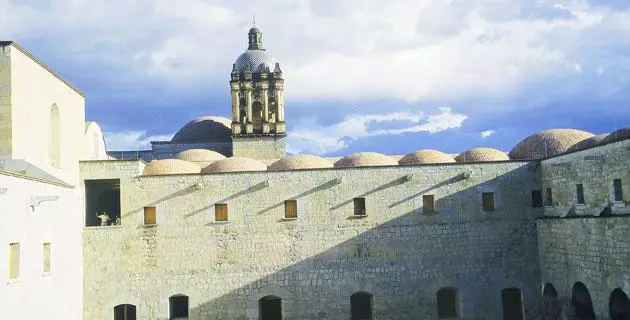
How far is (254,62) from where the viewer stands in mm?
36406

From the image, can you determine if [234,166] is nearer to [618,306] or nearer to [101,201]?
[101,201]

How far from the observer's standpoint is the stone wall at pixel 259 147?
115 ft

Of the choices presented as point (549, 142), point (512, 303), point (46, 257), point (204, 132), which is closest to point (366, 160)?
point (549, 142)

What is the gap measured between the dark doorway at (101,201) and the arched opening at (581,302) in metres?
14.6

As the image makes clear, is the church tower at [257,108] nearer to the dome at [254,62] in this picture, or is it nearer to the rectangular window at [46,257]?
the dome at [254,62]

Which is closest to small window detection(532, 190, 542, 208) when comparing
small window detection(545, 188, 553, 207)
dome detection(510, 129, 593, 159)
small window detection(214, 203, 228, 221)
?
small window detection(545, 188, 553, 207)

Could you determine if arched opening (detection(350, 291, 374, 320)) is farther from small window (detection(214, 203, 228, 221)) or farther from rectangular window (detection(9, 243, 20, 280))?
rectangular window (detection(9, 243, 20, 280))

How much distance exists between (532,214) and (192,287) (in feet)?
37.8

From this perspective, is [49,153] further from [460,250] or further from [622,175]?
[622,175]

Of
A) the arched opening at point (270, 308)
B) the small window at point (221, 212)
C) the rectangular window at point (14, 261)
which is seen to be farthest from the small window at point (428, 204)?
the rectangular window at point (14, 261)

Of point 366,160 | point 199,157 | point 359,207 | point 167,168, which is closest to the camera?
point 359,207

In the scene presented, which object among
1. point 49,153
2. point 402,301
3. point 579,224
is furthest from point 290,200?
point 579,224

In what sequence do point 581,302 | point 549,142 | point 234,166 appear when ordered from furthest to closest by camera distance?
1. point 549,142
2. point 234,166
3. point 581,302

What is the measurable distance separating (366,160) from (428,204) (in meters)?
3.79
